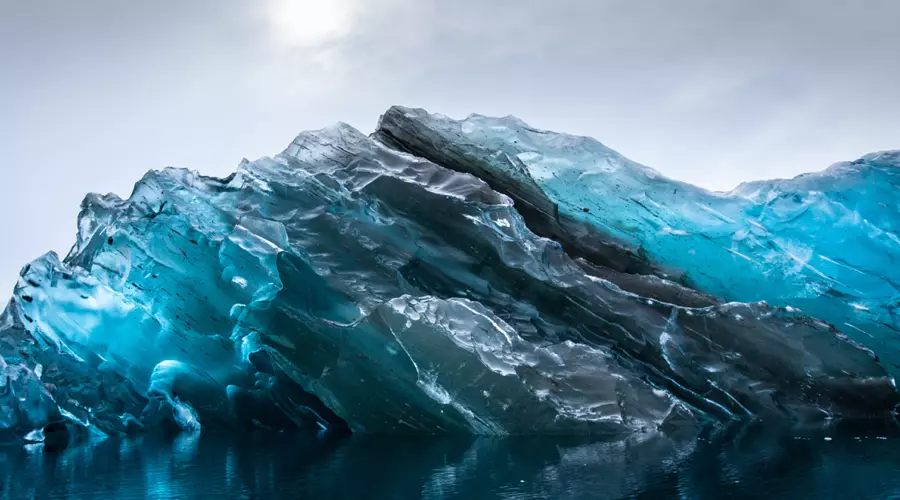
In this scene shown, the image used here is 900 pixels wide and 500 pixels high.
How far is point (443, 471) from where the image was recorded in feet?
33.9

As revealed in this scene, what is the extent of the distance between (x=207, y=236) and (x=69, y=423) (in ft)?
21.0

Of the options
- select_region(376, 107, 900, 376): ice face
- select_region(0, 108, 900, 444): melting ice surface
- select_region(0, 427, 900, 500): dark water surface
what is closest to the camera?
select_region(0, 427, 900, 500): dark water surface

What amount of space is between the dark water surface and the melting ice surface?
73.5 inches

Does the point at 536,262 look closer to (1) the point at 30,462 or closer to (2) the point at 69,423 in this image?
(1) the point at 30,462

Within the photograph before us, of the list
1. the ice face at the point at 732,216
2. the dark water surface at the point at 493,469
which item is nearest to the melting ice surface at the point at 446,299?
the ice face at the point at 732,216

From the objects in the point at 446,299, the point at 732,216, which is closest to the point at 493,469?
the point at 446,299

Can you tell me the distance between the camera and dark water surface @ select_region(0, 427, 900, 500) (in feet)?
27.0

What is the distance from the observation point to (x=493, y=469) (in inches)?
405

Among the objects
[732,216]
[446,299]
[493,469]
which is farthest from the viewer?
[732,216]

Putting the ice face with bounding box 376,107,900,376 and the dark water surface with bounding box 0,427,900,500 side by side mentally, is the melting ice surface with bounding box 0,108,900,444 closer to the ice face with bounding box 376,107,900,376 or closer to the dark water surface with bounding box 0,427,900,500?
the ice face with bounding box 376,107,900,376

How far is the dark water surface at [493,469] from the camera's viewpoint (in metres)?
8.23

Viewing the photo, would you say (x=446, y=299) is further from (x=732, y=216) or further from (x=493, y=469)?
(x=732, y=216)

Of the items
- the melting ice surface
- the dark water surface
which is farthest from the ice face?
the dark water surface

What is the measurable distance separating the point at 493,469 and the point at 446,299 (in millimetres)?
6547
